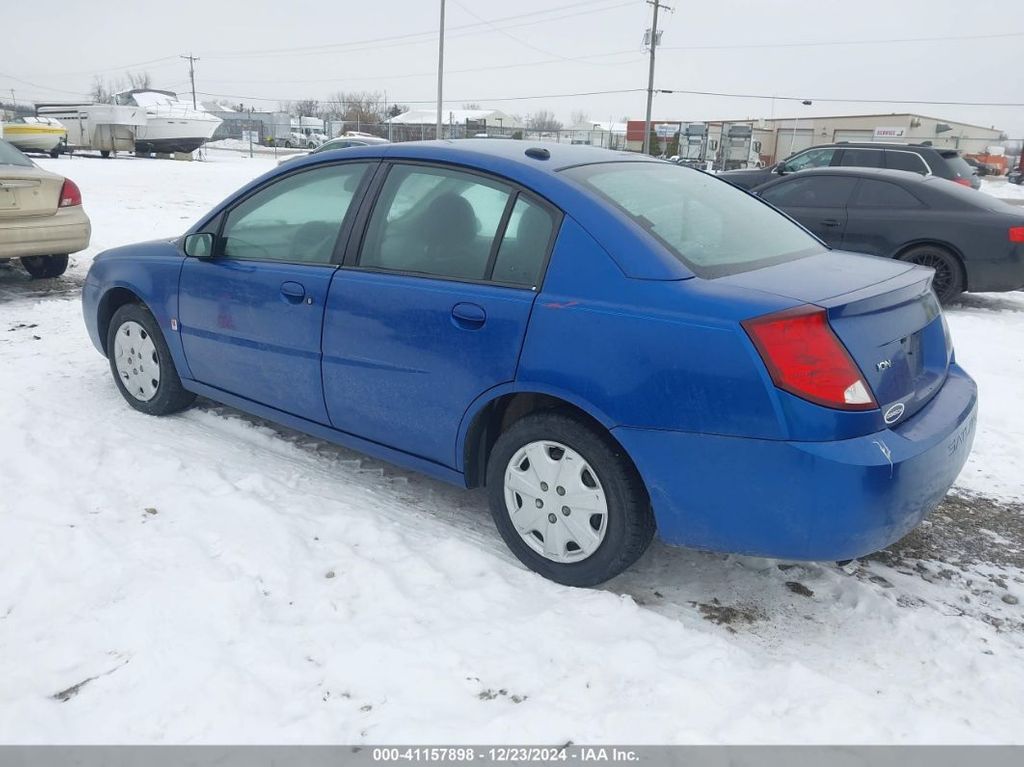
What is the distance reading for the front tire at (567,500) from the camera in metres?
2.80

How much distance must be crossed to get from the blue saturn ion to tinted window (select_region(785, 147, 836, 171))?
11010mm

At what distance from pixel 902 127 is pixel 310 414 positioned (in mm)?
56625

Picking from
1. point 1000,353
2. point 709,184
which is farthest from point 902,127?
point 709,184

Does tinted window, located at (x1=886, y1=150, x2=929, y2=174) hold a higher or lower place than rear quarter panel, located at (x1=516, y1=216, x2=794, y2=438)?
higher

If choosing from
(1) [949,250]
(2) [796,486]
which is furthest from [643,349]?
(1) [949,250]

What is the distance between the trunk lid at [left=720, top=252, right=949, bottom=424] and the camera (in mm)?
2541

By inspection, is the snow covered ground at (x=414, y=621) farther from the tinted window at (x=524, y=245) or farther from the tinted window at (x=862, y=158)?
the tinted window at (x=862, y=158)

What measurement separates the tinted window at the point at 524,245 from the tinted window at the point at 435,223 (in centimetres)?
7

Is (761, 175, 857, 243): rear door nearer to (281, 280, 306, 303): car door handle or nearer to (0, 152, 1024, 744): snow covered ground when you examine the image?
(0, 152, 1024, 744): snow covered ground

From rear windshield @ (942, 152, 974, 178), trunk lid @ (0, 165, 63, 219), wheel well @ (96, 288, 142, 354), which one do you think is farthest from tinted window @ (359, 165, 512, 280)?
rear windshield @ (942, 152, 974, 178)

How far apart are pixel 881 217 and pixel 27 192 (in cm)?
817

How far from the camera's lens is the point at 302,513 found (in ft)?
11.5

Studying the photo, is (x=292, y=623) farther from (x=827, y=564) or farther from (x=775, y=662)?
(x=827, y=564)

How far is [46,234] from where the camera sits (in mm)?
7230
